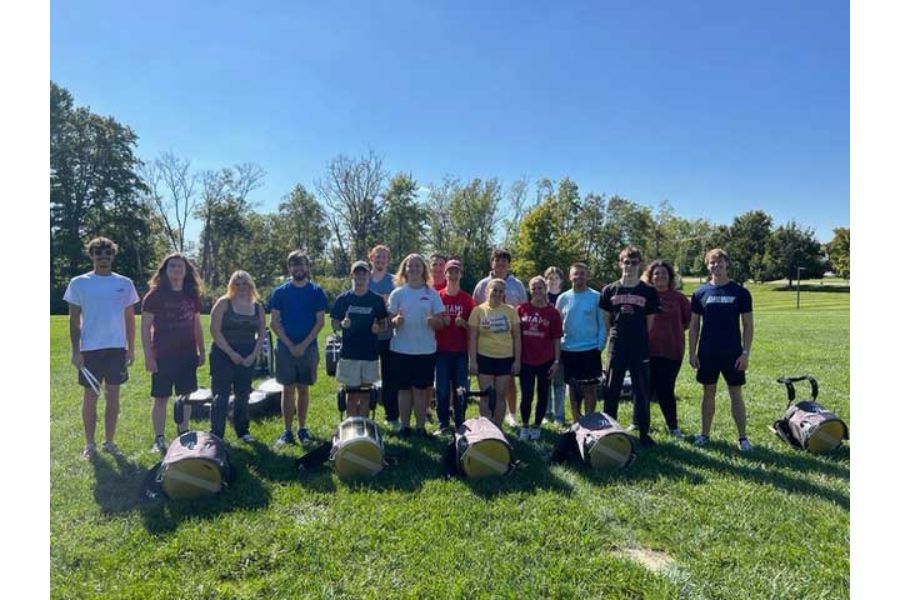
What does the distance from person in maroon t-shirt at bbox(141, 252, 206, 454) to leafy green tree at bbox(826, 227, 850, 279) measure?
2456 inches

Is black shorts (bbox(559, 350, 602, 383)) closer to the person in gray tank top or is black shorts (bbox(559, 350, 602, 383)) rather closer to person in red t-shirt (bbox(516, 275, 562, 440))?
person in red t-shirt (bbox(516, 275, 562, 440))

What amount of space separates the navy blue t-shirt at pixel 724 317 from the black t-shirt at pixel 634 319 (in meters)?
0.53

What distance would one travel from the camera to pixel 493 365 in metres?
5.70

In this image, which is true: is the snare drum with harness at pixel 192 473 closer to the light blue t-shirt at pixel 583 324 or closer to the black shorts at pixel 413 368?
the black shorts at pixel 413 368

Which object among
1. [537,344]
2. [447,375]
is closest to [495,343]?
[537,344]

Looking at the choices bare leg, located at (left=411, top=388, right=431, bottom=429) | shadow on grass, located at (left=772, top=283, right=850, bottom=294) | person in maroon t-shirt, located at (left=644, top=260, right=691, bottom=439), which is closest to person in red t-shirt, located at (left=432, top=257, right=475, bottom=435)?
bare leg, located at (left=411, top=388, right=431, bottom=429)

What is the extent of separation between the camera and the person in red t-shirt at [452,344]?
19.8 ft

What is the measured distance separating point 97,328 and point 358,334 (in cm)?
253

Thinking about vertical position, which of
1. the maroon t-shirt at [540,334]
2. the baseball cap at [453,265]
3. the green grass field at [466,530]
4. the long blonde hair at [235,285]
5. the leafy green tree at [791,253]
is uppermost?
the leafy green tree at [791,253]

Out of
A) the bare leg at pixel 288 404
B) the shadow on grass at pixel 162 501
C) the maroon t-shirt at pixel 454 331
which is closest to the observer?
the shadow on grass at pixel 162 501

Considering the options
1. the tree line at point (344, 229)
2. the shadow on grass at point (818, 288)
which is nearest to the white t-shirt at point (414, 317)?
the tree line at point (344, 229)

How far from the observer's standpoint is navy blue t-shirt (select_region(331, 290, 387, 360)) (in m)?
5.68

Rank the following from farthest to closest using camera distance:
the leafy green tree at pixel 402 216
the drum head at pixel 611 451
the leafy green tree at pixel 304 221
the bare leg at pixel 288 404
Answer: the leafy green tree at pixel 304 221 → the leafy green tree at pixel 402 216 → the bare leg at pixel 288 404 → the drum head at pixel 611 451
